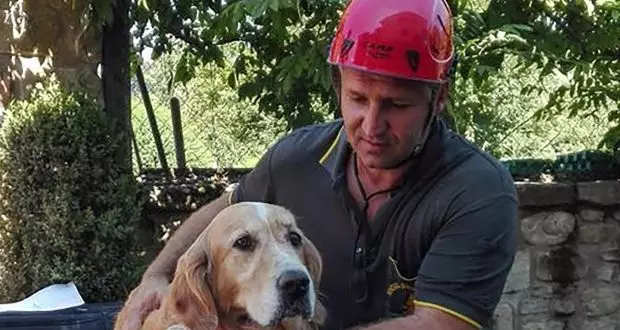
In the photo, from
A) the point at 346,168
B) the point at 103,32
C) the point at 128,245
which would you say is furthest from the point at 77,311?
the point at 346,168

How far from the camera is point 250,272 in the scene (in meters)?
2.72

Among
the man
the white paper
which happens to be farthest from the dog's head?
the white paper

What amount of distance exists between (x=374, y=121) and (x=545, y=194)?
11.6 feet

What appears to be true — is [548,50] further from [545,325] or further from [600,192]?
[545,325]

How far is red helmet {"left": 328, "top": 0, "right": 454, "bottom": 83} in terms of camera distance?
2502 mm

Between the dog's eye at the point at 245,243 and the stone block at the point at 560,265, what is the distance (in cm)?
345

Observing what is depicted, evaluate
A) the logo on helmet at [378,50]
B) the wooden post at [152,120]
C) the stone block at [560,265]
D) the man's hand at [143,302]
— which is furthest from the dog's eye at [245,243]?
the wooden post at [152,120]

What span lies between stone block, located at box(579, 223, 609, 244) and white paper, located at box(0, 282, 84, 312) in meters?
2.74

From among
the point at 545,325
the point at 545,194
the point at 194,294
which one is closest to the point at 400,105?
the point at 194,294

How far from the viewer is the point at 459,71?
5.35 m

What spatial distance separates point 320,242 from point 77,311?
2.38m

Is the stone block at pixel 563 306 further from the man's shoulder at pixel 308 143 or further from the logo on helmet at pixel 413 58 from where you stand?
the logo on helmet at pixel 413 58

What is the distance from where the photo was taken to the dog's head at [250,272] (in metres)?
2.65

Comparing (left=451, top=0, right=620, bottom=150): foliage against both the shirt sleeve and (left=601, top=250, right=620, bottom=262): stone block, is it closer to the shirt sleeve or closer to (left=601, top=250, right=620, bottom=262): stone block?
(left=601, top=250, right=620, bottom=262): stone block
